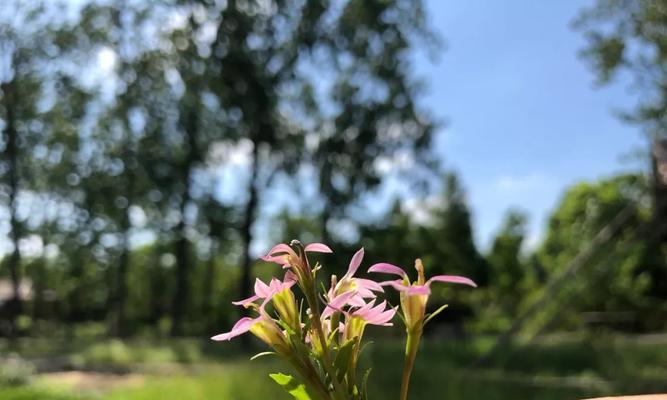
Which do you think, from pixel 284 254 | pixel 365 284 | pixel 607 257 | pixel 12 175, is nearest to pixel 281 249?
pixel 284 254

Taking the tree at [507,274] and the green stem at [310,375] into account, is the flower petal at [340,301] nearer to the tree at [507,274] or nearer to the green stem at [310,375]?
the green stem at [310,375]

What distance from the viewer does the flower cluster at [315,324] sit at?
0.71m

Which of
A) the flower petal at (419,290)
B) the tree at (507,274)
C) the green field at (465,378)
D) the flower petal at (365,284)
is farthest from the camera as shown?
the tree at (507,274)

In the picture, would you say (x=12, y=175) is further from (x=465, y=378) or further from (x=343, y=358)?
(x=343, y=358)

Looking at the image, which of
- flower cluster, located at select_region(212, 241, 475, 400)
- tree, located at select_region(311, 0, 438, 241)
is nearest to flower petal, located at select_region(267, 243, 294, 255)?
flower cluster, located at select_region(212, 241, 475, 400)

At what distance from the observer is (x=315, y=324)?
730mm

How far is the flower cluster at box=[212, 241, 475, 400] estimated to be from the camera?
71cm

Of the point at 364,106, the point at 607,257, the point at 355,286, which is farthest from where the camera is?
the point at 364,106

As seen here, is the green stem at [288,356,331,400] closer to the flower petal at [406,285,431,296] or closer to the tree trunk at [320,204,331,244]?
the flower petal at [406,285,431,296]

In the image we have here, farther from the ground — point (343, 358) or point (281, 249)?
point (281, 249)

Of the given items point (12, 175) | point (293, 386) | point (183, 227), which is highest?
point (12, 175)

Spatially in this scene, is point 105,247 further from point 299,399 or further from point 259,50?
point 299,399

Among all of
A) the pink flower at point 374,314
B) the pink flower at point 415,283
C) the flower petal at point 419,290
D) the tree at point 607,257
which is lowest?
the pink flower at point 374,314

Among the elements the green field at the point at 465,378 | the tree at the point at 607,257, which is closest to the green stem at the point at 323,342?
the green field at the point at 465,378
